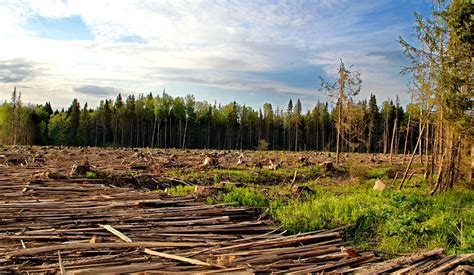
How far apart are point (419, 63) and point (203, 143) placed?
65010 mm

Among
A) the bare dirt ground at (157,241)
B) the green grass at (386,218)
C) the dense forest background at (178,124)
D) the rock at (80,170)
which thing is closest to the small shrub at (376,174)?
the green grass at (386,218)

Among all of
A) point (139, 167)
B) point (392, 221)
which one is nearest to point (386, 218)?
point (392, 221)

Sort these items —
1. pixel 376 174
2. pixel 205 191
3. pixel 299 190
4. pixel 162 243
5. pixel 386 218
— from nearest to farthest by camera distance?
pixel 162 243, pixel 386 218, pixel 205 191, pixel 299 190, pixel 376 174

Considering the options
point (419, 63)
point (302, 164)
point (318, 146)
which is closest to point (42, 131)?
point (318, 146)

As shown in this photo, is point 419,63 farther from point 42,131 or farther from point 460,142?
point 42,131

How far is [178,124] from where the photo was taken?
243 ft

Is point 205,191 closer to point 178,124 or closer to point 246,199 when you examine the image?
point 246,199

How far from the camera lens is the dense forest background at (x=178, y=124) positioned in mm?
66938

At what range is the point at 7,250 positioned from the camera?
5.12 m

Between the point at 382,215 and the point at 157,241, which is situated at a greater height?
the point at 382,215

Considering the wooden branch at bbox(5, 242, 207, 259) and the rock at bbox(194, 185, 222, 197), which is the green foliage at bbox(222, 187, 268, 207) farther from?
the wooden branch at bbox(5, 242, 207, 259)

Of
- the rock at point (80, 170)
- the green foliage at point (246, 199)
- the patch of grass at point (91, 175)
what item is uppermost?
the rock at point (80, 170)

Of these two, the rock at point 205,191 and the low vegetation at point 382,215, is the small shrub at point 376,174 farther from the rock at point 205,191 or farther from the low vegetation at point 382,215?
A: the rock at point 205,191

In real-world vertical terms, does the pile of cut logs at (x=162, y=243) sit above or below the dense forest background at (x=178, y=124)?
below
